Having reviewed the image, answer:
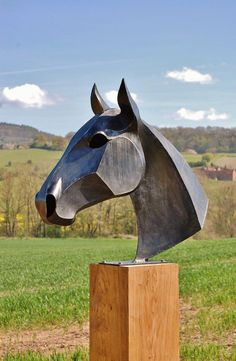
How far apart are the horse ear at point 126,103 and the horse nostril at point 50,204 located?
3.12 ft

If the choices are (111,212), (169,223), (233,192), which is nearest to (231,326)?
(169,223)

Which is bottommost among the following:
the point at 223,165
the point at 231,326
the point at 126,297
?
the point at 231,326

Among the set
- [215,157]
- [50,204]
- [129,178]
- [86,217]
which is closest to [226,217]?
[86,217]

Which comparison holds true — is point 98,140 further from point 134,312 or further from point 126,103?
point 134,312

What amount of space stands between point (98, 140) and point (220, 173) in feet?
317

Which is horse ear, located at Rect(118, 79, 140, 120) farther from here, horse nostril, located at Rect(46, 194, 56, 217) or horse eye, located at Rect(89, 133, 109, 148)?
horse nostril, located at Rect(46, 194, 56, 217)

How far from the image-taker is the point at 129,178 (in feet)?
16.5

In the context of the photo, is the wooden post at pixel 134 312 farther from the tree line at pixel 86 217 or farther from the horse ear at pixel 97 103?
the tree line at pixel 86 217

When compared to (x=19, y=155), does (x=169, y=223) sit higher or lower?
lower

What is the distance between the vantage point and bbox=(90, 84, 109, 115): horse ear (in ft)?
17.3

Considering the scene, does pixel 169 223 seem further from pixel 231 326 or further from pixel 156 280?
pixel 231 326

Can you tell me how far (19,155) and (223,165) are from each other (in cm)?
3693

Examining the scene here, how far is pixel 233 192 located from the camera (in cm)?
7038

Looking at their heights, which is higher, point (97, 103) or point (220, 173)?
point (220, 173)
